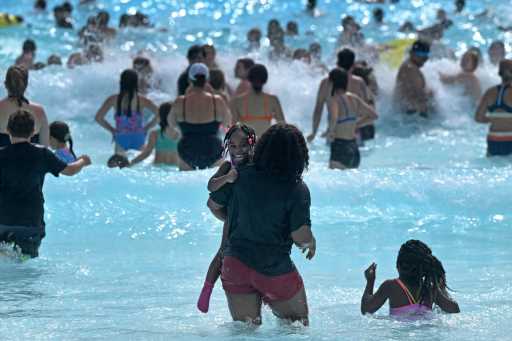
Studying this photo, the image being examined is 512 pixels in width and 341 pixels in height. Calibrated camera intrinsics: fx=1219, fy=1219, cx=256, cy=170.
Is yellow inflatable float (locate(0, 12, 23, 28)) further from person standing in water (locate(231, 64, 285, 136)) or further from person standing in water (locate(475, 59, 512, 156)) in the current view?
person standing in water (locate(475, 59, 512, 156))

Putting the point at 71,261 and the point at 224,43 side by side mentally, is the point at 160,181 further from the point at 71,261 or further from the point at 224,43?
the point at 224,43

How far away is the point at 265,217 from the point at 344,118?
560 centimetres

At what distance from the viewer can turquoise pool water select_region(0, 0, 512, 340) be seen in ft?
20.0

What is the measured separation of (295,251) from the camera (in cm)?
844

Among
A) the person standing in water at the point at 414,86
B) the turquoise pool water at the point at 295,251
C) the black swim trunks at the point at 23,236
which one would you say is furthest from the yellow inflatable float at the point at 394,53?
the black swim trunks at the point at 23,236

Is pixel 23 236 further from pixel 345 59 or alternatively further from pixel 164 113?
pixel 345 59

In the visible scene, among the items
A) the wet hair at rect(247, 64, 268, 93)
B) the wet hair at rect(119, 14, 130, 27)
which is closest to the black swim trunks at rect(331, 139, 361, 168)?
the wet hair at rect(247, 64, 268, 93)

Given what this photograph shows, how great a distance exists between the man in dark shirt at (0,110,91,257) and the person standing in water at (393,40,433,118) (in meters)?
7.43

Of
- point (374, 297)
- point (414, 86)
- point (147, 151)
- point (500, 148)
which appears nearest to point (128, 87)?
point (147, 151)

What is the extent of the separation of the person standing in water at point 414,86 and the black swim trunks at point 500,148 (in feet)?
7.78

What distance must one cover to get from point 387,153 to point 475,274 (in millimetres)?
6760

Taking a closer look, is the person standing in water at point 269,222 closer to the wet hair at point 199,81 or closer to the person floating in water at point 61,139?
the person floating in water at point 61,139

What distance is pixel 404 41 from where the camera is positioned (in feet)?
66.8

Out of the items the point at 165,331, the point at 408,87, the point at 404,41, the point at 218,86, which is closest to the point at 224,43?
the point at 404,41
